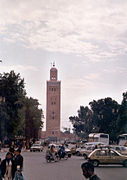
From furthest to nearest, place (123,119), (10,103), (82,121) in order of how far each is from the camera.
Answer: (82,121), (123,119), (10,103)

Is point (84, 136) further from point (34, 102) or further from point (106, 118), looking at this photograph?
point (34, 102)

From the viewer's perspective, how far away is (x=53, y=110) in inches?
6599

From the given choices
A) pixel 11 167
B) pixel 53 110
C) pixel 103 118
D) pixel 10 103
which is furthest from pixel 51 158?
pixel 53 110

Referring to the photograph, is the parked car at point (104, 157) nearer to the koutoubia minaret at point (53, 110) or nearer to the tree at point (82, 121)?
the tree at point (82, 121)

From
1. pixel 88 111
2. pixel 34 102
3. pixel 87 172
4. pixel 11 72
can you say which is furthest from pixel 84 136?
pixel 87 172

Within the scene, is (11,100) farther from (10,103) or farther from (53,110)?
(53,110)

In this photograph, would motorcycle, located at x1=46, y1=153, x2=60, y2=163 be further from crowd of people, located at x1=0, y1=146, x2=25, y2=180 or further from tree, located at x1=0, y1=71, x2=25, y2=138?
tree, located at x1=0, y1=71, x2=25, y2=138

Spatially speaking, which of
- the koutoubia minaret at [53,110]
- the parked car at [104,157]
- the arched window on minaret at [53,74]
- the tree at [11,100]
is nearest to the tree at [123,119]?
the tree at [11,100]

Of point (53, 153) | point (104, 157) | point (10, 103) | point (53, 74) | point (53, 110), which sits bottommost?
point (104, 157)

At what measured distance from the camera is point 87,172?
6.07m

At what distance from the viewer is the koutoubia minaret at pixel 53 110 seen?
16725cm

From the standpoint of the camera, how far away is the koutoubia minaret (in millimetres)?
167250

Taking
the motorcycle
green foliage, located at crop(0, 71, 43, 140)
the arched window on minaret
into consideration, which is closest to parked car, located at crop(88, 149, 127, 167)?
the motorcycle

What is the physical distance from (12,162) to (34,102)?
8583cm
